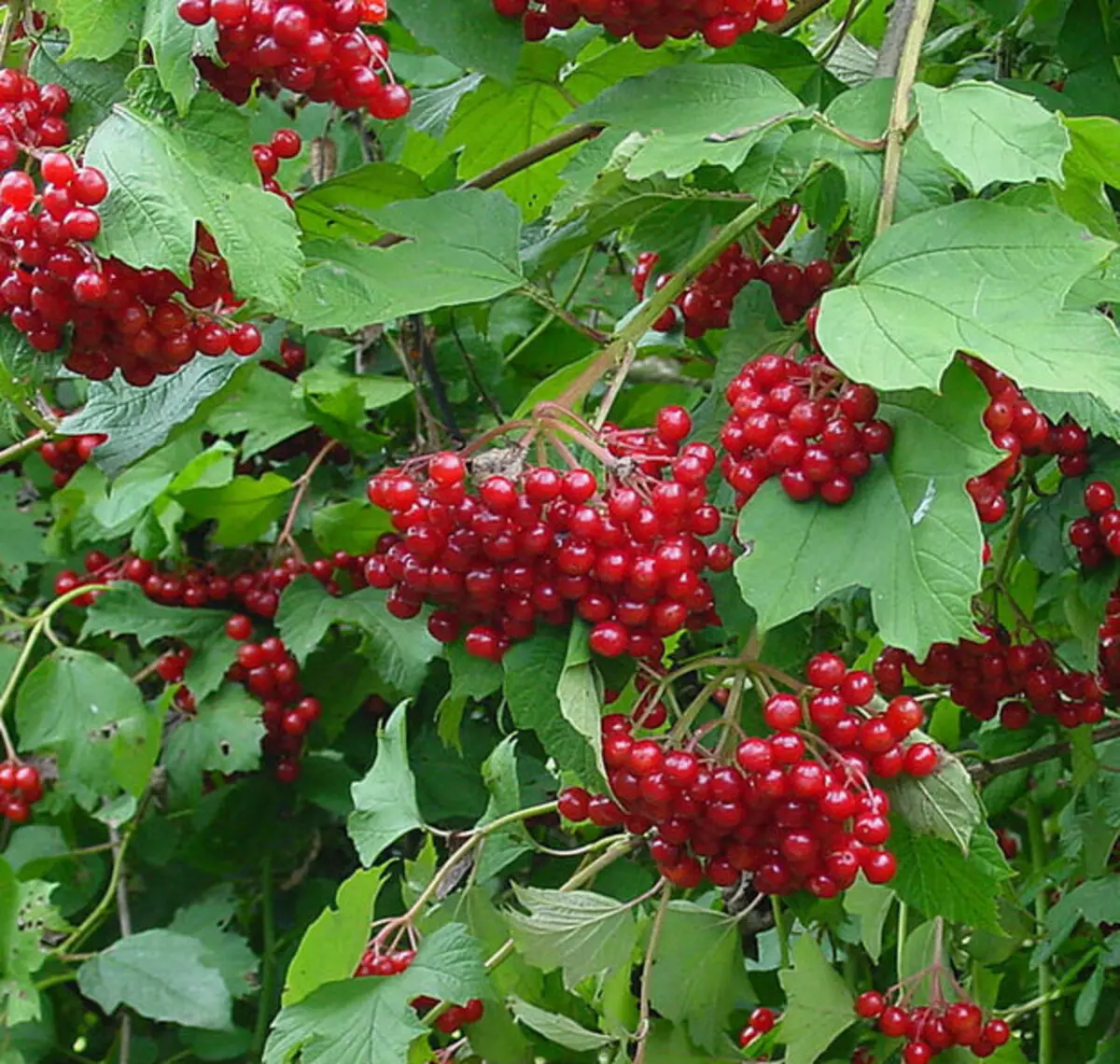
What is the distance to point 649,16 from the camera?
0.96m

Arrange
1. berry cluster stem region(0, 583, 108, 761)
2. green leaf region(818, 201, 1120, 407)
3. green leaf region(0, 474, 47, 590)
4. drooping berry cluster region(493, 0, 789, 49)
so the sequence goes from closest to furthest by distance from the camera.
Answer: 1. green leaf region(818, 201, 1120, 407)
2. drooping berry cluster region(493, 0, 789, 49)
3. berry cluster stem region(0, 583, 108, 761)
4. green leaf region(0, 474, 47, 590)

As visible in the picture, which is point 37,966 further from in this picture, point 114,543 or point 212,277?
point 212,277

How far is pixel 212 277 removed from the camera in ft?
2.98

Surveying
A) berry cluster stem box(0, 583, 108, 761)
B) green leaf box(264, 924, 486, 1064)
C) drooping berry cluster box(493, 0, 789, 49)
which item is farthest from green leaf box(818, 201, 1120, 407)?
berry cluster stem box(0, 583, 108, 761)

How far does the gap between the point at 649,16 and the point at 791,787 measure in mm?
477

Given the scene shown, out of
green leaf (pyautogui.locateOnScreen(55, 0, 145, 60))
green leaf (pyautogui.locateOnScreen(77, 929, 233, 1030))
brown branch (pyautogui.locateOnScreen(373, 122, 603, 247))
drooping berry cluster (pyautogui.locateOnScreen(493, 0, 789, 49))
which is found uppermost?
green leaf (pyautogui.locateOnScreen(55, 0, 145, 60))

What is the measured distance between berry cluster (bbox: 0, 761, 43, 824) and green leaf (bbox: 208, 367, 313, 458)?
0.46m

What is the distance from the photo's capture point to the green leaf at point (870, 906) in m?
1.33

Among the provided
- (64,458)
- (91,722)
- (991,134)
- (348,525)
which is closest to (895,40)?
(991,134)

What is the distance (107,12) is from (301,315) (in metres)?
0.21

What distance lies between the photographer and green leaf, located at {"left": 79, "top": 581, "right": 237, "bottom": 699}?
1.72 metres

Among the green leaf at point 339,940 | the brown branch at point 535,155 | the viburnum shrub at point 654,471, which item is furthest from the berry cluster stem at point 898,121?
the green leaf at point 339,940

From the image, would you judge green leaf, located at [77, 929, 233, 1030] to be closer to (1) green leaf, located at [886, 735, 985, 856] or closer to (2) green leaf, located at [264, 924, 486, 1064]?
(2) green leaf, located at [264, 924, 486, 1064]

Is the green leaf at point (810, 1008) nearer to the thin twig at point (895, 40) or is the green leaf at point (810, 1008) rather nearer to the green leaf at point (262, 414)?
the thin twig at point (895, 40)
